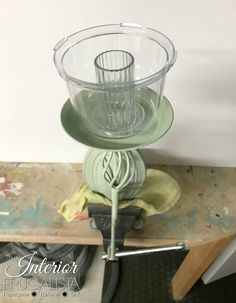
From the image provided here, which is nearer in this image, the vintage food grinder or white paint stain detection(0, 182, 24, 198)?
the vintage food grinder

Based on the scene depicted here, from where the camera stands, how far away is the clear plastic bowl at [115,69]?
490 millimetres

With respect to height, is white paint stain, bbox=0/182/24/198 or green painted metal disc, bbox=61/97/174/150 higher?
green painted metal disc, bbox=61/97/174/150

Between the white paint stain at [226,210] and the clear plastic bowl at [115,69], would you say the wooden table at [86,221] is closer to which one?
the white paint stain at [226,210]

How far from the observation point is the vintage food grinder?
0.48 m

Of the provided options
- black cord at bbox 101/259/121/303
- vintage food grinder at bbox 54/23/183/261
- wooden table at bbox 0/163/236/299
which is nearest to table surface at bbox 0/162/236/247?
wooden table at bbox 0/163/236/299

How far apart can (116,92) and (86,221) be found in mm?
356

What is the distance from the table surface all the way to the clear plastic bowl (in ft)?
0.93

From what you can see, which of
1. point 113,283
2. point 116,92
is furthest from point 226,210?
point 113,283

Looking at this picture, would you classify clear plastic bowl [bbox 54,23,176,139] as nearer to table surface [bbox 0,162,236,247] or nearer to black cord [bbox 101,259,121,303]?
table surface [bbox 0,162,236,247]

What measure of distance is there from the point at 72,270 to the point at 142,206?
22.2 inches

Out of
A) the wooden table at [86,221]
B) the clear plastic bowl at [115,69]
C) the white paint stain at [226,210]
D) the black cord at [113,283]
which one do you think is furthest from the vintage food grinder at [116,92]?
the black cord at [113,283]

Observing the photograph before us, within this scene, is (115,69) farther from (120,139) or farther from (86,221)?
(86,221)

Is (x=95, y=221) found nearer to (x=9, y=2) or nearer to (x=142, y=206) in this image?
(x=142, y=206)

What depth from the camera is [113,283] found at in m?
1.12
